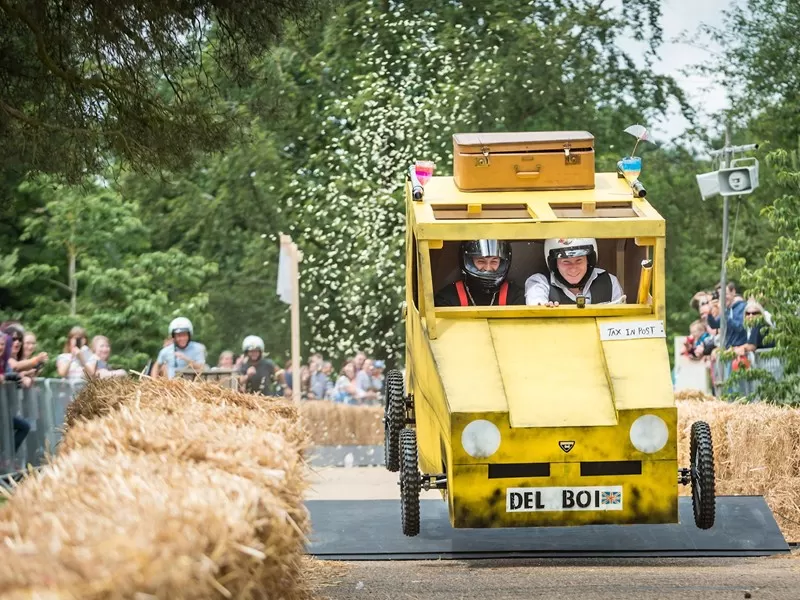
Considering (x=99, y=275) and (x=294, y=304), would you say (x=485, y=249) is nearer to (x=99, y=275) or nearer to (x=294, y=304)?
(x=294, y=304)

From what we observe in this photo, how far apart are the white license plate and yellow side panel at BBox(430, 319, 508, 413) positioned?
598 millimetres

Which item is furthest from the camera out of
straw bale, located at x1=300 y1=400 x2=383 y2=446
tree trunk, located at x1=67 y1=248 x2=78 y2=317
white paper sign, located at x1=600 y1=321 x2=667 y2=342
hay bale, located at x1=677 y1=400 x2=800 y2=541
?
tree trunk, located at x1=67 y1=248 x2=78 y2=317

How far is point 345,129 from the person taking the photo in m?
36.9

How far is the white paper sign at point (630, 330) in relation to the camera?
11.4 m

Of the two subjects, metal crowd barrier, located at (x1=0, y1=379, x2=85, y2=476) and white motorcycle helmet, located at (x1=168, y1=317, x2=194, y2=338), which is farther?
white motorcycle helmet, located at (x1=168, y1=317, x2=194, y2=338)

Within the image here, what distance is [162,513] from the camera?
5129mm

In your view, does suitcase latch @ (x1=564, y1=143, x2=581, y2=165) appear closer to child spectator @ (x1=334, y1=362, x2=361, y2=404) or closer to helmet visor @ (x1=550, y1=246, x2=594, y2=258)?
helmet visor @ (x1=550, y1=246, x2=594, y2=258)

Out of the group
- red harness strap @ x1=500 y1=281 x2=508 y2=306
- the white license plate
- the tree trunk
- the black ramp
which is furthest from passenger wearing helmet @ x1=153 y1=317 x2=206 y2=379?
the tree trunk

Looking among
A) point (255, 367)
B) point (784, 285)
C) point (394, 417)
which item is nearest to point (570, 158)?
point (394, 417)

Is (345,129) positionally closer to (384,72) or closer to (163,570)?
(384,72)

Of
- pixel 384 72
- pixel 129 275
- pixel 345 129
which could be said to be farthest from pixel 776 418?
pixel 129 275

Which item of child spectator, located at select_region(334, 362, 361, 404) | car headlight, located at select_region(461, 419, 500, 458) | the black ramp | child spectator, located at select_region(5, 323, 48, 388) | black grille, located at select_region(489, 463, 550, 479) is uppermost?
child spectator, located at select_region(5, 323, 48, 388)

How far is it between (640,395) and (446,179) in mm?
3383

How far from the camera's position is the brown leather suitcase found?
41.4ft
